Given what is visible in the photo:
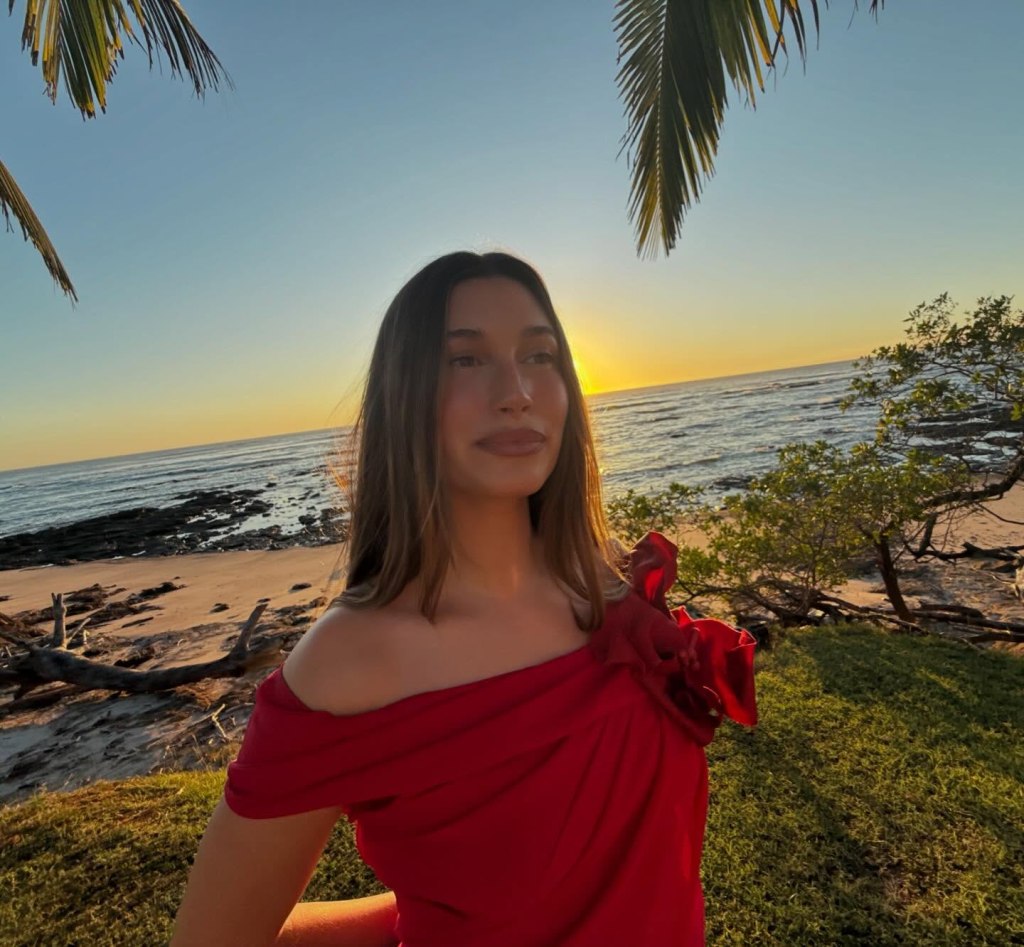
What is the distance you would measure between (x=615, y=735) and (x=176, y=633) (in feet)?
32.5

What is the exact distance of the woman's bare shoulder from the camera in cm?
97

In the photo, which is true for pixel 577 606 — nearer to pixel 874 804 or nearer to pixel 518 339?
pixel 518 339

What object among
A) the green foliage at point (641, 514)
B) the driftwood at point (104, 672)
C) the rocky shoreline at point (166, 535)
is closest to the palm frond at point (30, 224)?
the driftwood at point (104, 672)

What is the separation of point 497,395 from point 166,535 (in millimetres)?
22974

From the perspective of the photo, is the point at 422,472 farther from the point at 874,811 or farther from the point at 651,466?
the point at 651,466

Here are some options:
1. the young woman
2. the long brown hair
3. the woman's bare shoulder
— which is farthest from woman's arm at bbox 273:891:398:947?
the long brown hair

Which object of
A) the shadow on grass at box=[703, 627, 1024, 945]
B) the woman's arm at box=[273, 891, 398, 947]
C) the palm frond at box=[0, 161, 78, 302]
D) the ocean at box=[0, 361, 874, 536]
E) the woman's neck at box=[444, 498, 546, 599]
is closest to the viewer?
Answer: the woman's arm at box=[273, 891, 398, 947]

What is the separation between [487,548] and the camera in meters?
1.32

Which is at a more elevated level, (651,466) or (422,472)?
(422,472)

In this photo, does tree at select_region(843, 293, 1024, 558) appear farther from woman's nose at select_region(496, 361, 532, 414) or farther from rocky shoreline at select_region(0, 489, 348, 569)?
rocky shoreline at select_region(0, 489, 348, 569)

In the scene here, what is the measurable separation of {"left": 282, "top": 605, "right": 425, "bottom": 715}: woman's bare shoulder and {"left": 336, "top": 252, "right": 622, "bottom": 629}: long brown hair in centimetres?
6

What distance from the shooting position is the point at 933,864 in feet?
7.26

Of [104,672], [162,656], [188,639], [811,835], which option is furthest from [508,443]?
[188,639]

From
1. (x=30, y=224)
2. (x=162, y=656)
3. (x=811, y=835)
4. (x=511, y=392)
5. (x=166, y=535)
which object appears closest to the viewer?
(x=511, y=392)
